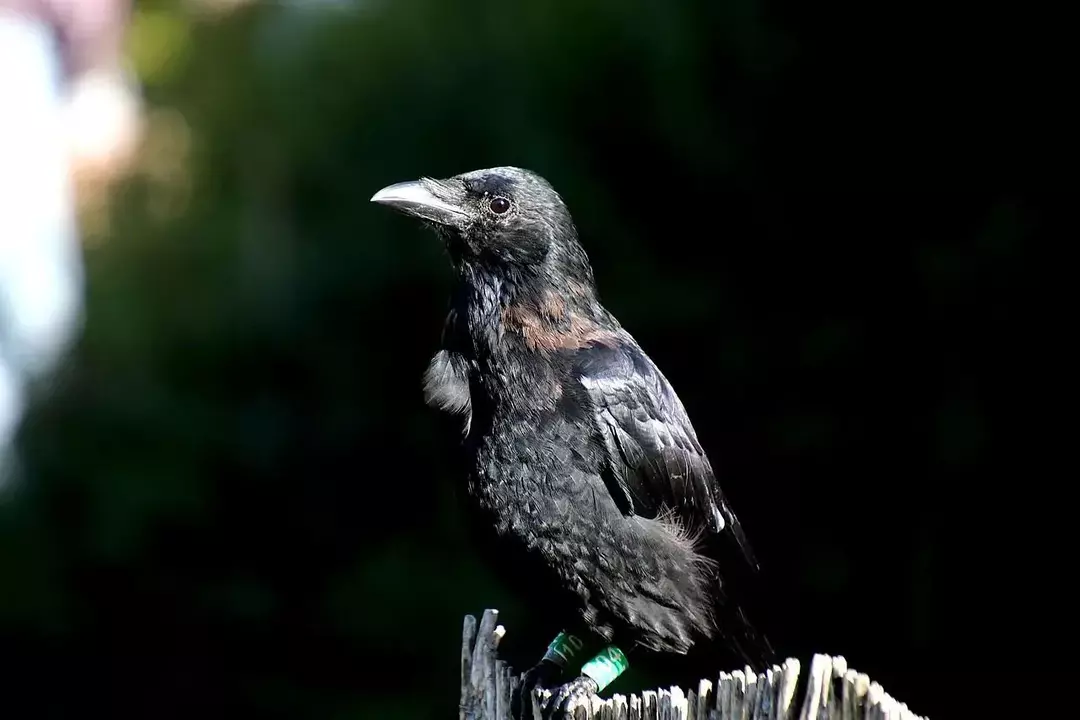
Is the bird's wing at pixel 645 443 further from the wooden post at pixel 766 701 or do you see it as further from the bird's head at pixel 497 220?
the wooden post at pixel 766 701

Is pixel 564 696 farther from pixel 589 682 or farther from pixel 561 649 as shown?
pixel 561 649

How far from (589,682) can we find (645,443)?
695 mm

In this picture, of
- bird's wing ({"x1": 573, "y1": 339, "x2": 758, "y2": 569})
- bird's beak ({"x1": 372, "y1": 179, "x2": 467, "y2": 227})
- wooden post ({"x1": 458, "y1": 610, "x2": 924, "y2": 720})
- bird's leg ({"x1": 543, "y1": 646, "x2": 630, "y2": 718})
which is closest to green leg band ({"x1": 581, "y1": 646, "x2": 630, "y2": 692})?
bird's leg ({"x1": 543, "y1": 646, "x2": 630, "y2": 718})

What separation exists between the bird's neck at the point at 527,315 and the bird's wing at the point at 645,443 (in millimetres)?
89

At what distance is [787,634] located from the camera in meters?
5.63

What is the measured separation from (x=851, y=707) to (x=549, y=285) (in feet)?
6.22

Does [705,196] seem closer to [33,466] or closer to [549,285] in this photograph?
[549,285]

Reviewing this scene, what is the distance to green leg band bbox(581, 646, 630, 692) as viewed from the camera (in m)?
3.69

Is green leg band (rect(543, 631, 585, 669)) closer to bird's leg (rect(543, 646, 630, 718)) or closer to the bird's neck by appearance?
bird's leg (rect(543, 646, 630, 718))

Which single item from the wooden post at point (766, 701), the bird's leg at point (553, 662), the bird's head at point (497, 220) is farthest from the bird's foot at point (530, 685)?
the bird's head at point (497, 220)

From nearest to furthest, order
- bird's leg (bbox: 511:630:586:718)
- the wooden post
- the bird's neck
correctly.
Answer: the wooden post < bird's leg (bbox: 511:630:586:718) < the bird's neck

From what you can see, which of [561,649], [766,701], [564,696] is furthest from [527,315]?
[766,701]

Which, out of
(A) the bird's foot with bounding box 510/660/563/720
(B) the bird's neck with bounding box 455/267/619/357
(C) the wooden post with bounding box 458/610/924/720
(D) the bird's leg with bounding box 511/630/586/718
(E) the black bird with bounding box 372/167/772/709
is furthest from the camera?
(B) the bird's neck with bounding box 455/267/619/357

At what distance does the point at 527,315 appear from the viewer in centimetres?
388
